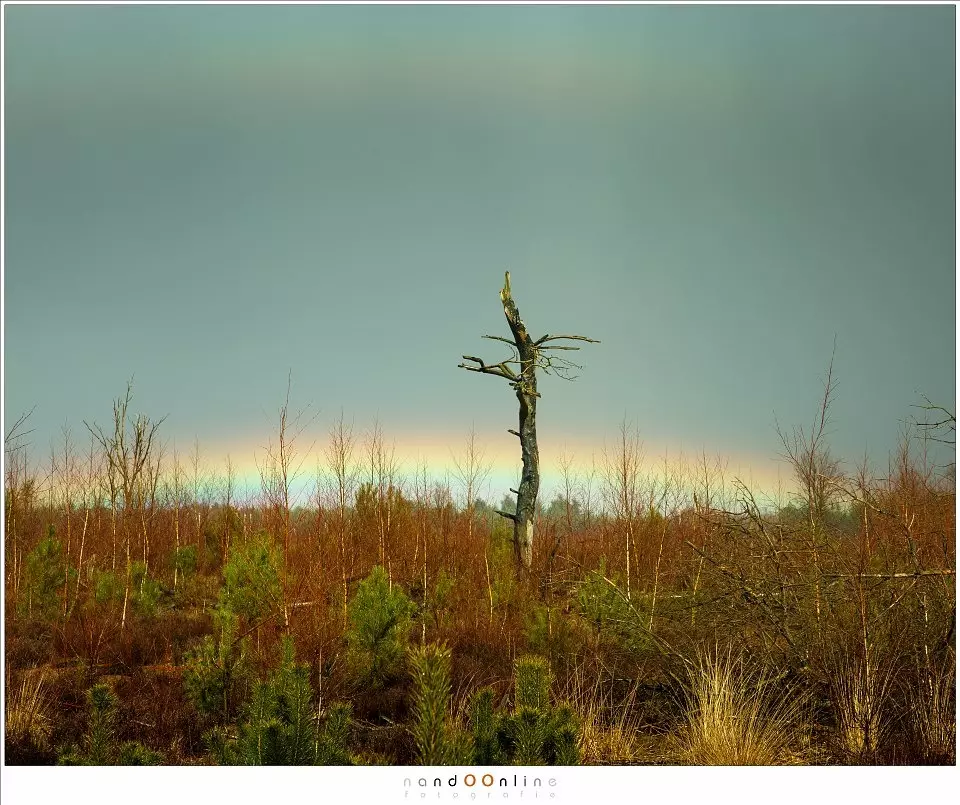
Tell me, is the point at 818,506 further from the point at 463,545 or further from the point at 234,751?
the point at 463,545

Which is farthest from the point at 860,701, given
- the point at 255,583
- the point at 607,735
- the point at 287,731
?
the point at 255,583

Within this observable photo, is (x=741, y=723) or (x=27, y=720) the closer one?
(x=741, y=723)

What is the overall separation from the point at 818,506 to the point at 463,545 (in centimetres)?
560

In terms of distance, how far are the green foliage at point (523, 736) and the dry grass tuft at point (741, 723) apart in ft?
2.95

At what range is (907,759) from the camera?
8.52ft

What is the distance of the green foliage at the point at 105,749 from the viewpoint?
A: 2.12 meters

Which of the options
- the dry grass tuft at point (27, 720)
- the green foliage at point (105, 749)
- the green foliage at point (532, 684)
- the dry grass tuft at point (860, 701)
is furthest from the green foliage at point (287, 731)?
the dry grass tuft at point (860, 701)

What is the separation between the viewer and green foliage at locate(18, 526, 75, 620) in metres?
7.02

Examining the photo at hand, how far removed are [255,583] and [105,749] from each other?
13.6 ft

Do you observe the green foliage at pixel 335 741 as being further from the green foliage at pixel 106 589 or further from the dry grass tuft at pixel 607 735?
the green foliage at pixel 106 589

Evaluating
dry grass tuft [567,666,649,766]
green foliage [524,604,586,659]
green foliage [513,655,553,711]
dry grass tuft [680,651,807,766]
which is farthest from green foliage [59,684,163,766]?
green foliage [524,604,586,659]

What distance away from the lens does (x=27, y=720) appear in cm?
375
